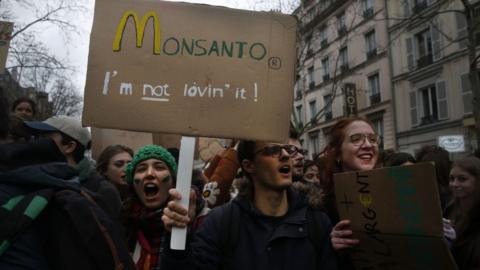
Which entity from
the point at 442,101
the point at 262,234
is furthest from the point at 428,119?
the point at 262,234

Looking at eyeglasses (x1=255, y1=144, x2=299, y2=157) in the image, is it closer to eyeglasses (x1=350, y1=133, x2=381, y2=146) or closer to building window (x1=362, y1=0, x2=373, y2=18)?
eyeglasses (x1=350, y1=133, x2=381, y2=146)

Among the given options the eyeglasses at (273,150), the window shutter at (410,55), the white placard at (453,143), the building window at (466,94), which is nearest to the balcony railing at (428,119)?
the building window at (466,94)

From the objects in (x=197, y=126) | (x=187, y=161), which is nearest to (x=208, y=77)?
(x=197, y=126)

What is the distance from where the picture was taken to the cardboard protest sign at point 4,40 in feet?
14.9

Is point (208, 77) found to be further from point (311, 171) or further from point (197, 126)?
point (311, 171)

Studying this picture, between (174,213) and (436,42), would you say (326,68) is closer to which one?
(436,42)

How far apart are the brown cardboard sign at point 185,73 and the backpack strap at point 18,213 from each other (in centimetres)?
55

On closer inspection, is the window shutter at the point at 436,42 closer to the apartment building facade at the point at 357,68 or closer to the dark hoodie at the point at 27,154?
the apartment building facade at the point at 357,68

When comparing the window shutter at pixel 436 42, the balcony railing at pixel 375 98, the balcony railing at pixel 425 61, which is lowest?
the balcony railing at pixel 375 98

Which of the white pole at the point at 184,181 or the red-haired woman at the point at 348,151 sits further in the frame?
the red-haired woman at the point at 348,151

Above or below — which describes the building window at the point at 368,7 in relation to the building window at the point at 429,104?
above

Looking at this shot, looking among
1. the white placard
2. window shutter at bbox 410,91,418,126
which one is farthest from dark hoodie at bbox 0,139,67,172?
window shutter at bbox 410,91,418,126

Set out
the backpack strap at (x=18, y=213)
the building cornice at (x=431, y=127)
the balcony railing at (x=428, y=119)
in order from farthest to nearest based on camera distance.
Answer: the balcony railing at (x=428, y=119), the building cornice at (x=431, y=127), the backpack strap at (x=18, y=213)

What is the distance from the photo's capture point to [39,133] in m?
3.39
